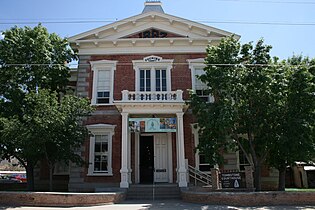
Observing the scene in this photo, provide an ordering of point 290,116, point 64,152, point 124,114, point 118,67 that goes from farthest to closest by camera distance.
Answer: point 118,67 < point 124,114 < point 64,152 < point 290,116

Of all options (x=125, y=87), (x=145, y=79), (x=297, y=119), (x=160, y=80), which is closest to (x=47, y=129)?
(x=125, y=87)

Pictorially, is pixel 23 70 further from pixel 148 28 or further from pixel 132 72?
pixel 148 28

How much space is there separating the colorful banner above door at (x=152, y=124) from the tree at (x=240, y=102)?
2.06 meters

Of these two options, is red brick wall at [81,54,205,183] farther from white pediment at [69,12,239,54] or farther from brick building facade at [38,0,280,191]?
white pediment at [69,12,239,54]

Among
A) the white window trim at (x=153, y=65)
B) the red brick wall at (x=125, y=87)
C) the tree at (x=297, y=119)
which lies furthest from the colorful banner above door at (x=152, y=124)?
the tree at (x=297, y=119)

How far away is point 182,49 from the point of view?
18406mm

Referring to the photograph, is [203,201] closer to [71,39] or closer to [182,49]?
[182,49]

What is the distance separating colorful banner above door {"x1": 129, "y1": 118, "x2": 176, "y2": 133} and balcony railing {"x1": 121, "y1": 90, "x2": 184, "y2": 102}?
1148 mm

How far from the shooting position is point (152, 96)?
16484 mm

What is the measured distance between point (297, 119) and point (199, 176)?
20.5 ft

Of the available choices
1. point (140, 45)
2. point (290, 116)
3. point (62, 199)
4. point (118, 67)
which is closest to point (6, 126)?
point (62, 199)

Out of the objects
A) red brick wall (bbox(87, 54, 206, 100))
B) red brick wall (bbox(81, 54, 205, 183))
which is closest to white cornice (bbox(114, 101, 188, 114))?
red brick wall (bbox(81, 54, 205, 183))

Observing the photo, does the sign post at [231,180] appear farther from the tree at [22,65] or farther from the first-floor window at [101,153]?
the tree at [22,65]

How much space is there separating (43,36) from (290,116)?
14493 millimetres
